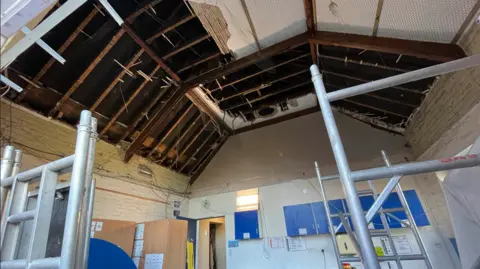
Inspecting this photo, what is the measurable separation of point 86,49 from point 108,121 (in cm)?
152

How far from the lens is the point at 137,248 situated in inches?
177

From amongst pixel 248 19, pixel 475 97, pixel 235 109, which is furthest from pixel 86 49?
pixel 475 97

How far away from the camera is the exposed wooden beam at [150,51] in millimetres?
3425

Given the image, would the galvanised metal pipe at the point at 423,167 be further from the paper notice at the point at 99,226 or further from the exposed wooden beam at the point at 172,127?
the exposed wooden beam at the point at 172,127

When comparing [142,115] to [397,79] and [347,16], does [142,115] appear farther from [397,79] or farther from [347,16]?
[397,79]

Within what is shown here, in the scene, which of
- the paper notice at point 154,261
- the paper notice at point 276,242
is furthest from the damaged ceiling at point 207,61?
the paper notice at point 276,242

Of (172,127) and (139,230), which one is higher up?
(172,127)

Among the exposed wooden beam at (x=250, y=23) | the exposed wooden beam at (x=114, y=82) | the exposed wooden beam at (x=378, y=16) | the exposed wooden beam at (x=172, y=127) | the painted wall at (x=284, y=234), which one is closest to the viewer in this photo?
the exposed wooden beam at (x=378, y=16)

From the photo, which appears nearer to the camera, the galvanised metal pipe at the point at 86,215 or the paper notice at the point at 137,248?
the galvanised metal pipe at the point at 86,215

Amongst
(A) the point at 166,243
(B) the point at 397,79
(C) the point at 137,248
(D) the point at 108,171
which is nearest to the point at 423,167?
(B) the point at 397,79

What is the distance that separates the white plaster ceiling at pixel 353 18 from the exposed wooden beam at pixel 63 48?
1.70 meters

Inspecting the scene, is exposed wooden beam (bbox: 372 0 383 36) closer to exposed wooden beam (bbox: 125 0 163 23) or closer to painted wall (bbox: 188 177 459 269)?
exposed wooden beam (bbox: 125 0 163 23)

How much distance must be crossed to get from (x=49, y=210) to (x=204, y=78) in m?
3.80

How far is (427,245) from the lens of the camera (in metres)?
4.25
